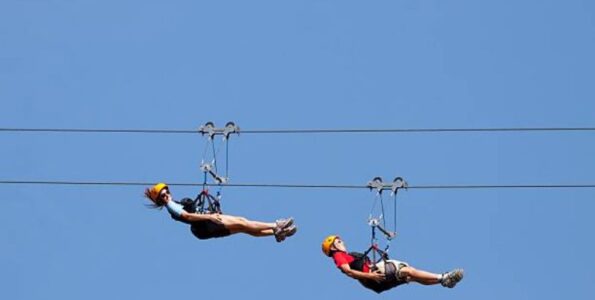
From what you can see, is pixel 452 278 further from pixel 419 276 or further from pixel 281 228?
pixel 281 228

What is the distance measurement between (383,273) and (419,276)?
0.48m

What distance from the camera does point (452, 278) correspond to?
35.2m

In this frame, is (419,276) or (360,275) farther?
(360,275)

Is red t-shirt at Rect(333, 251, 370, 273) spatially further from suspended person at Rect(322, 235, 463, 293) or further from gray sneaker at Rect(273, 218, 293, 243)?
gray sneaker at Rect(273, 218, 293, 243)

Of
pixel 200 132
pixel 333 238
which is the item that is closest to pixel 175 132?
pixel 200 132

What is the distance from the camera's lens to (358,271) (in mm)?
36062

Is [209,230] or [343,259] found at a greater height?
[209,230]

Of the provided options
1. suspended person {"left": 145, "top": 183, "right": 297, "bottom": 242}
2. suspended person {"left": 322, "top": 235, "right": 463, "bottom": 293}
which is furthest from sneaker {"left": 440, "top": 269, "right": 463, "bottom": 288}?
suspended person {"left": 145, "top": 183, "right": 297, "bottom": 242}

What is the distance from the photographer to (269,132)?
3547 cm

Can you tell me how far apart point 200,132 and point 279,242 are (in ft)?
5.49

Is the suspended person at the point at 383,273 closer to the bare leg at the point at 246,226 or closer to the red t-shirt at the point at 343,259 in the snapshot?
the red t-shirt at the point at 343,259

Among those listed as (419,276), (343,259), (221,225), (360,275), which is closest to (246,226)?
(221,225)

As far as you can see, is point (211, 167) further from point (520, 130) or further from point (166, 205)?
point (520, 130)

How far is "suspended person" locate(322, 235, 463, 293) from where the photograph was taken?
117 feet
